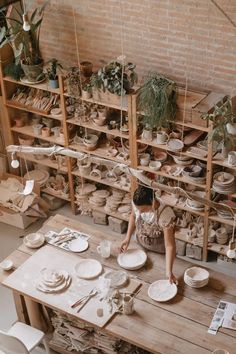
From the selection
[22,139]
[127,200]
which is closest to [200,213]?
[127,200]

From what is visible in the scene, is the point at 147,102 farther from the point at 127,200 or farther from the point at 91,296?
the point at 91,296

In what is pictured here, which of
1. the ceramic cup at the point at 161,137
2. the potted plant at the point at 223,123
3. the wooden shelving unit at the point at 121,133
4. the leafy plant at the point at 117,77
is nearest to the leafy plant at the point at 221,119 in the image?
the potted plant at the point at 223,123

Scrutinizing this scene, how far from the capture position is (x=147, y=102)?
242 inches

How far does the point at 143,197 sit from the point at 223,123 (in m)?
1.21

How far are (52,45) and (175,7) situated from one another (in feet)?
5.77

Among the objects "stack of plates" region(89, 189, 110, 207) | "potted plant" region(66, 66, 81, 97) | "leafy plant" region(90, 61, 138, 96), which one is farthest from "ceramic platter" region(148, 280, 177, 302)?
"potted plant" region(66, 66, 81, 97)

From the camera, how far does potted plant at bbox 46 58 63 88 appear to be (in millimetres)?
6852

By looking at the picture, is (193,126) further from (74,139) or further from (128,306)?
(128,306)

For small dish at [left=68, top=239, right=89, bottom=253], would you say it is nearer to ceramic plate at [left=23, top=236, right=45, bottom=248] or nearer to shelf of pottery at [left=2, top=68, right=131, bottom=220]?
ceramic plate at [left=23, top=236, right=45, bottom=248]

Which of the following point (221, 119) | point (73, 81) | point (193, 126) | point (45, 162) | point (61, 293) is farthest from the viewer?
point (45, 162)

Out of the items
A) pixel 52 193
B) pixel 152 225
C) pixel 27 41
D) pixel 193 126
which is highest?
pixel 27 41

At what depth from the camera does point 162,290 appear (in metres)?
5.18

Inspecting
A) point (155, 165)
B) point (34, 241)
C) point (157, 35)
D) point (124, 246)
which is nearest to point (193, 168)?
point (155, 165)

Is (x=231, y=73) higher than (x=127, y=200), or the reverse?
(x=231, y=73)
